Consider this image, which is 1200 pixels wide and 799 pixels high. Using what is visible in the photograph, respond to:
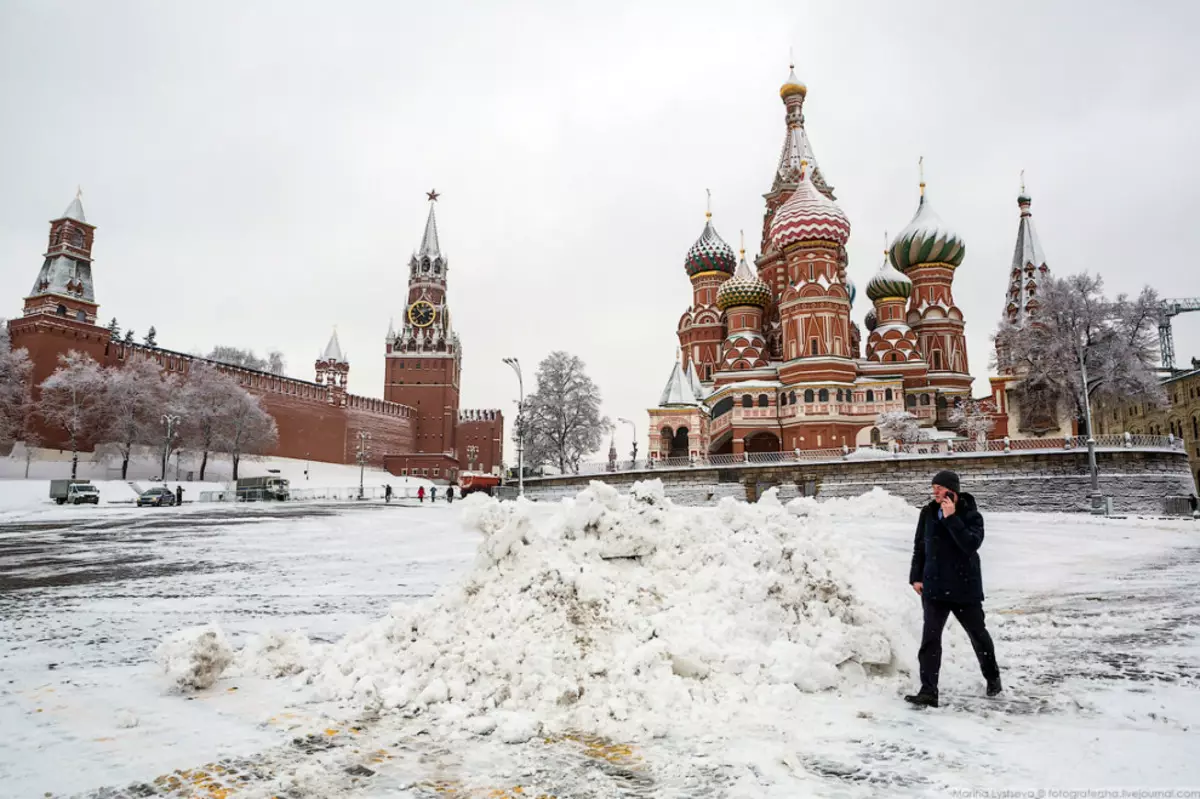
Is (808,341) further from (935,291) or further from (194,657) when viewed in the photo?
(194,657)

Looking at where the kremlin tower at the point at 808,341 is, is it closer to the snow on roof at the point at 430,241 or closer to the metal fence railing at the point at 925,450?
the metal fence railing at the point at 925,450

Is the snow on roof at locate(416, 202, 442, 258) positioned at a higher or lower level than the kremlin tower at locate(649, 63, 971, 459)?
higher

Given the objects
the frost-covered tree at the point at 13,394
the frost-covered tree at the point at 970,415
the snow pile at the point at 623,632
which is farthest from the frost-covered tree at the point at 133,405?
the frost-covered tree at the point at 970,415

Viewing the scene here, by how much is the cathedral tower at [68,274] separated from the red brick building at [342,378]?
7 cm

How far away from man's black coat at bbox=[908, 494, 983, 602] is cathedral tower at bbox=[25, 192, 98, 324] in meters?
61.0

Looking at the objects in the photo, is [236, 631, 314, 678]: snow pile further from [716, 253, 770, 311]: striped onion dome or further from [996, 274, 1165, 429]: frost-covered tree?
[716, 253, 770, 311]: striped onion dome

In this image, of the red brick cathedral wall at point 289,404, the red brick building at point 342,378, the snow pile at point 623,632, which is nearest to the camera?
the snow pile at point 623,632

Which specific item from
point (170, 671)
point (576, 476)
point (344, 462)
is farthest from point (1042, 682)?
point (344, 462)

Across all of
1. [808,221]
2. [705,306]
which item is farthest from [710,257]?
[808,221]

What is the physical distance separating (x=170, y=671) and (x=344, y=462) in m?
71.7

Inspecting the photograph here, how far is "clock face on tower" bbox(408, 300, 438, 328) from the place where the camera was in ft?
278

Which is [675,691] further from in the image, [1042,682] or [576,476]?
[576,476]

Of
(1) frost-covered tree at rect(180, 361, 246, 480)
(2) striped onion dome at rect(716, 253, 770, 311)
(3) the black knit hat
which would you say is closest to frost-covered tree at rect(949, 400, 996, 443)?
(2) striped onion dome at rect(716, 253, 770, 311)

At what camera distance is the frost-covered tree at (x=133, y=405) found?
46.7 m
